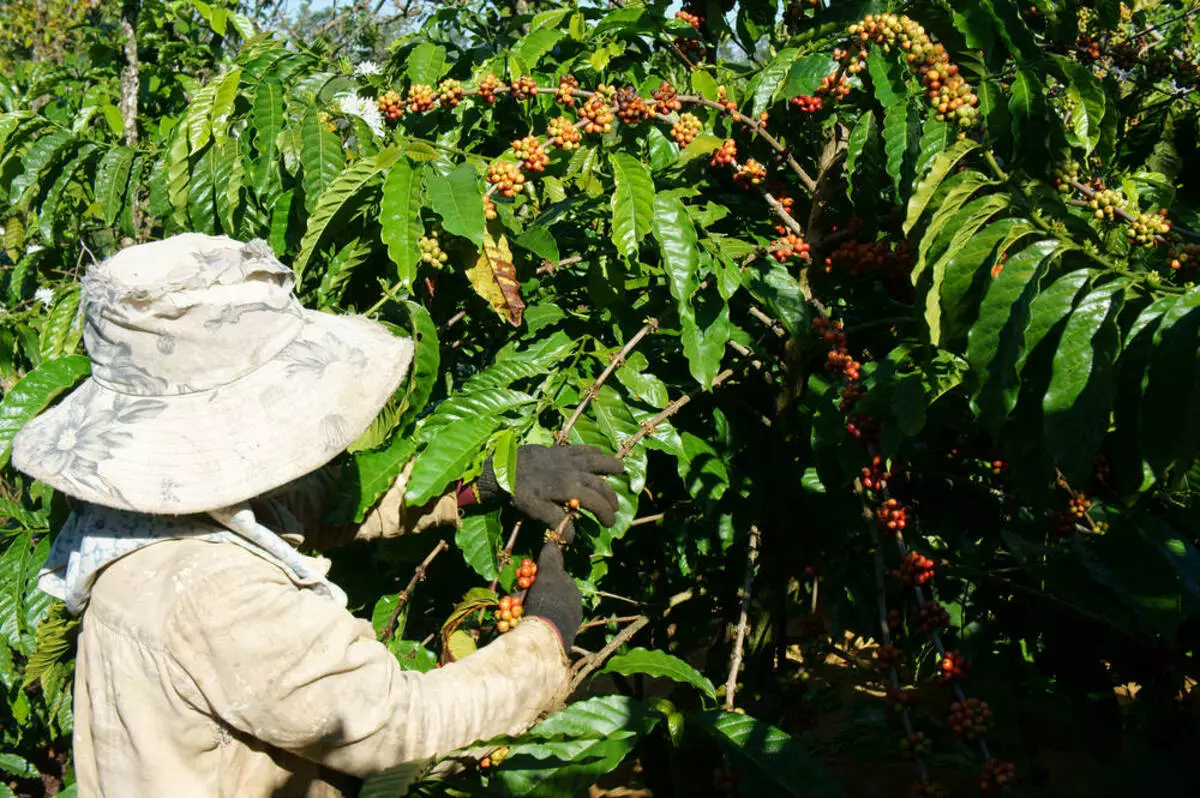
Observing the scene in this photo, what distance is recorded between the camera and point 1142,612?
175cm

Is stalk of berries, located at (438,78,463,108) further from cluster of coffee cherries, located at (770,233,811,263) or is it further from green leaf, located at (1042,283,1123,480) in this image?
green leaf, located at (1042,283,1123,480)

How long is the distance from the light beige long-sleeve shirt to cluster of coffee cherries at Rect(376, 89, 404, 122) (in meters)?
1.21

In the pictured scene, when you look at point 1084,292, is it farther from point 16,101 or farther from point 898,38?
point 16,101

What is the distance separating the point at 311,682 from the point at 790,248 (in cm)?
144

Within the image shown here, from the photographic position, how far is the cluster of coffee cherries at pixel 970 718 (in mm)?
1881

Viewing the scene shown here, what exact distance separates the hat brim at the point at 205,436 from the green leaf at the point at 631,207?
617 millimetres

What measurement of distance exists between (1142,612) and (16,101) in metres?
3.94

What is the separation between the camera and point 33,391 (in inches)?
81.7

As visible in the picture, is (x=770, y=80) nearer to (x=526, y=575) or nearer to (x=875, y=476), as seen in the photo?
(x=875, y=476)

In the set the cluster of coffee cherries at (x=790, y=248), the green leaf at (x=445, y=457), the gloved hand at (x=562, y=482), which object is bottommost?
the gloved hand at (x=562, y=482)

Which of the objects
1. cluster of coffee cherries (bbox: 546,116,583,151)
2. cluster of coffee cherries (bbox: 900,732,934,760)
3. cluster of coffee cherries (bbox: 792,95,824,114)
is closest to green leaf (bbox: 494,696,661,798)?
cluster of coffee cherries (bbox: 900,732,934,760)

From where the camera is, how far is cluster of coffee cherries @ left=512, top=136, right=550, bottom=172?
6.73ft

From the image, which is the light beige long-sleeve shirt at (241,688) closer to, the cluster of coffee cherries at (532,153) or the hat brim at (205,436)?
the hat brim at (205,436)

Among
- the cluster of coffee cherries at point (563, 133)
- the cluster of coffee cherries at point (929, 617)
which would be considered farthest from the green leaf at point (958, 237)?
the cluster of coffee cherries at point (563, 133)
